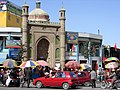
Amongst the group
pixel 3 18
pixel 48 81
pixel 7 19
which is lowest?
pixel 48 81

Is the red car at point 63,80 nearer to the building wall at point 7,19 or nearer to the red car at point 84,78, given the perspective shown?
the red car at point 84,78

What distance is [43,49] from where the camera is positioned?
1922 inches

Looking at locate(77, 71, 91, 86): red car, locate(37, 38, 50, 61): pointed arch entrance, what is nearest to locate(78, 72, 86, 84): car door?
locate(77, 71, 91, 86): red car

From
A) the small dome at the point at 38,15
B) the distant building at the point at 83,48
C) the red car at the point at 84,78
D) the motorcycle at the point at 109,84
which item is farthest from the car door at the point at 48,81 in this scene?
the small dome at the point at 38,15

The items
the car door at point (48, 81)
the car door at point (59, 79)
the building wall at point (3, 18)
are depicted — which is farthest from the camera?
the building wall at point (3, 18)

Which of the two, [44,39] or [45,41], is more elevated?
[44,39]

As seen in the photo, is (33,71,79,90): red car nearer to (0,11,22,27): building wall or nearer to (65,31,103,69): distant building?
(65,31,103,69): distant building

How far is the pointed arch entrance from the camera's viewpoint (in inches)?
1907

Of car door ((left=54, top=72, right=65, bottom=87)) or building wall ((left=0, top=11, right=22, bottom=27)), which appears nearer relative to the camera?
car door ((left=54, top=72, right=65, bottom=87))

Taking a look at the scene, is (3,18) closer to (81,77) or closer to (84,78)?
(84,78)

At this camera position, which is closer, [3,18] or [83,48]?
[3,18]

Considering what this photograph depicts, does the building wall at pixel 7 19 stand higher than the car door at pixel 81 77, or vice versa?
the building wall at pixel 7 19

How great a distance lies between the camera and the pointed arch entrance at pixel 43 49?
1907 inches

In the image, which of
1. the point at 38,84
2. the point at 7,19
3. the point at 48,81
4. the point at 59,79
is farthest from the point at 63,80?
the point at 7,19
